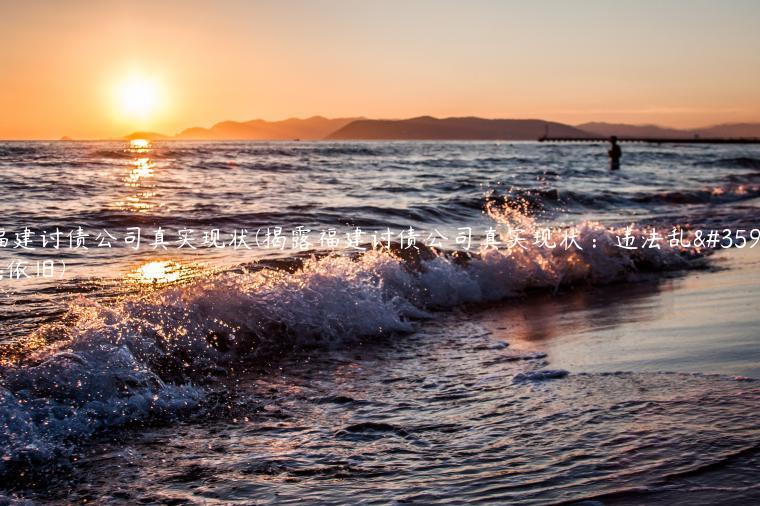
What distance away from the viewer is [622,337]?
256 inches

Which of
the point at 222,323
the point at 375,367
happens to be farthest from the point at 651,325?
the point at 222,323

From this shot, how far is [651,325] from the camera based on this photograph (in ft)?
22.8

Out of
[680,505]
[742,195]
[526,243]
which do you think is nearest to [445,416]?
[680,505]

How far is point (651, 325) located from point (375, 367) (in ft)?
9.12

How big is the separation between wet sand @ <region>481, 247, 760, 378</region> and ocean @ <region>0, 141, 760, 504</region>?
0.14 feet

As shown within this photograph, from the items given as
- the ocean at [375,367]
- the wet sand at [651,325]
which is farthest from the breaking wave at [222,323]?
the wet sand at [651,325]

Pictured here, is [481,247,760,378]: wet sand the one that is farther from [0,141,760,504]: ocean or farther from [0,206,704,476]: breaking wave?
[0,206,704,476]: breaking wave

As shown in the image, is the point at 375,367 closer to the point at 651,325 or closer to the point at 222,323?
the point at 222,323

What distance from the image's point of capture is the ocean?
359 centimetres

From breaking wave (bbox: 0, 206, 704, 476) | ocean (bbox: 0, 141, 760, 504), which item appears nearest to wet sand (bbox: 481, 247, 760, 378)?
ocean (bbox: 0, 141, 760, 504)

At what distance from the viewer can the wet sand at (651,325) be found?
5473 mm

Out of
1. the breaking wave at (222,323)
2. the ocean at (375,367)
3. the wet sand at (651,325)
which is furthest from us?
the wet sand at (651,325)

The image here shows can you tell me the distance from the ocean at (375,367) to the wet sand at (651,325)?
1.7 inches

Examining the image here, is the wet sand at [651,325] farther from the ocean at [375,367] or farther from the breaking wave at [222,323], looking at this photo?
the breaking wave at [222,323]
